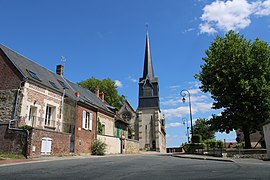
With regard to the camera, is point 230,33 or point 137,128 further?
point 137,128

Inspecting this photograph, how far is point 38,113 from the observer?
20.4 metres

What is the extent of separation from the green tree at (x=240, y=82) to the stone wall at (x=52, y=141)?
1429 centimetres

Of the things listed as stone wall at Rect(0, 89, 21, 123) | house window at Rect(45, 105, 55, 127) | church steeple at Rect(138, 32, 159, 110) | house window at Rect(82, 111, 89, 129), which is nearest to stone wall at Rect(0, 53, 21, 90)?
stone wall at Rect(0, 89, 21, 123)

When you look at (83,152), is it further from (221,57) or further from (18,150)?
(221,57)

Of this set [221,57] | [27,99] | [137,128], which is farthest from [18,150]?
[137,128]

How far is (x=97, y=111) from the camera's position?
28688mm

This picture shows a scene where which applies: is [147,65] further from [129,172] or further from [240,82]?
[129,172]

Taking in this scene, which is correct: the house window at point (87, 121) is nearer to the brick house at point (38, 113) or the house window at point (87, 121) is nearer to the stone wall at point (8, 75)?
the brick house at point (38, 113)

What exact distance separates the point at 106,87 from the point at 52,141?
104 feet

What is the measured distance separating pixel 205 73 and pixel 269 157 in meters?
10.1

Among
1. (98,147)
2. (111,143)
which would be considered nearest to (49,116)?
(98,147)

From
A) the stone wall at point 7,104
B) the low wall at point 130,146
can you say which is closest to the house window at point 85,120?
the stone wall at point 7,104

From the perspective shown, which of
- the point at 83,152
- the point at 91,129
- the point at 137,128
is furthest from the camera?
the point at 137,128

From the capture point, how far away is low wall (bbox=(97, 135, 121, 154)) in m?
28.1
